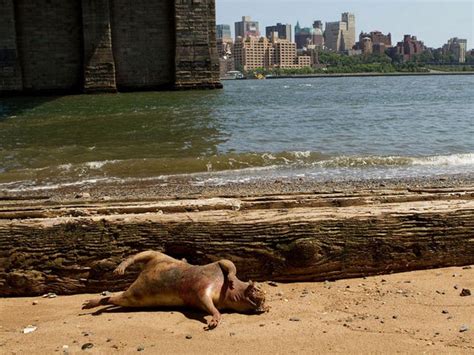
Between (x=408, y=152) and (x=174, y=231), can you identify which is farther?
(x=408, y=152)

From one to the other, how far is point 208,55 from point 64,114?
51.6ft

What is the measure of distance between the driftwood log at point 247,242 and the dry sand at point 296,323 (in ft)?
0.33

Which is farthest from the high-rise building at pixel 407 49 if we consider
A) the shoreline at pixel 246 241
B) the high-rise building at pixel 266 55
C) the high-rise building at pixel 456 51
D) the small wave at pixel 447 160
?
the shoreline at pixel 246 241

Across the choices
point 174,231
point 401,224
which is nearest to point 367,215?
point 401,224

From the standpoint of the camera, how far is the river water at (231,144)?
1084cm

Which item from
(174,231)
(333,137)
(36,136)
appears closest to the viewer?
(174,231)

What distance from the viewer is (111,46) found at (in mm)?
37812

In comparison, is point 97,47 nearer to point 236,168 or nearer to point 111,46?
point 111,46

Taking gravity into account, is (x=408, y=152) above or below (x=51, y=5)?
below

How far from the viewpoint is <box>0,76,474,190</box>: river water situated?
427 inches

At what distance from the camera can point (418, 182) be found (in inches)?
359

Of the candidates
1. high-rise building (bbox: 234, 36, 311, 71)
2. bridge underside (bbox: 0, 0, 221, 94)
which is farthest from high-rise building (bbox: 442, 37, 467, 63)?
bridge underside (bbox: 0, 0, 221, 94)

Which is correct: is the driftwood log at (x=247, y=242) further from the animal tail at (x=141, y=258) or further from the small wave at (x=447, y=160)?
the small wave at (x=447, y=160)

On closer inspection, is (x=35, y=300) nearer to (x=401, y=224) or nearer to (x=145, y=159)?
(x=401, y=224)
